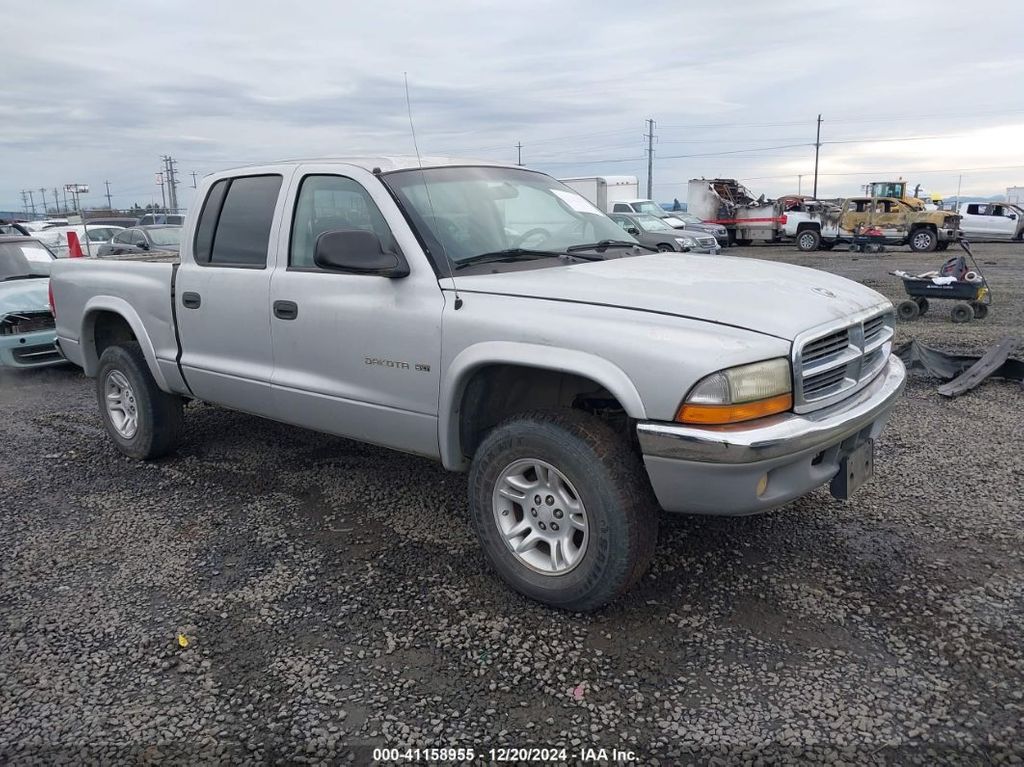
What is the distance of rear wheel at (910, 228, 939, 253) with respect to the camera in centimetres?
2381

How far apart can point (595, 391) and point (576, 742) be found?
1369 millimetres

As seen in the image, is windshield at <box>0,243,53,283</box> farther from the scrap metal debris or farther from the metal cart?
the metal cart

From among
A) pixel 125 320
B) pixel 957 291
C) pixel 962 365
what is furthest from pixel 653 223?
pixel 125 320

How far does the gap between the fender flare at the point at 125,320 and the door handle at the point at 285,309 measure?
1317 millimetres

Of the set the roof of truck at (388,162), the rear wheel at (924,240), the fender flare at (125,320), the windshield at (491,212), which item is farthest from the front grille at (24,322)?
the rear wheel at (924,240)

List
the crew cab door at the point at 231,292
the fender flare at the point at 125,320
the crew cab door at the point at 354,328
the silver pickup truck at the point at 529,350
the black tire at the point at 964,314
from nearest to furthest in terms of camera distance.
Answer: the silver pickup truck at the point at 529,350, the crew cab door at the point at 354,328, the crew cab door at the point at 231,292, the fender flare at the point at 125,320, the black tire at the point at 964,314

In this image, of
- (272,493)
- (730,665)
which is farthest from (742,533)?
(272,493)

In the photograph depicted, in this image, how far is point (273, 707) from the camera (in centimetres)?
269

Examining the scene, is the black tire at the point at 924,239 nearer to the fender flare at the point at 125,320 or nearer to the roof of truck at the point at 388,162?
the roof of truck at the point at 388,162

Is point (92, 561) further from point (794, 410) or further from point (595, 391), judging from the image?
point (794, 410)

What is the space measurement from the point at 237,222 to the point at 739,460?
315 cm

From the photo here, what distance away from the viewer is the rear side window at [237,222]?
4.24 meters

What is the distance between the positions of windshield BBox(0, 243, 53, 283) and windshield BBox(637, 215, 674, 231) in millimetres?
15107

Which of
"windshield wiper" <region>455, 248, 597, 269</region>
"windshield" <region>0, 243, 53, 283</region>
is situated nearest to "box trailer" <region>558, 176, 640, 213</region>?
"windshield" <region>0, 243, 53, 283</region>
